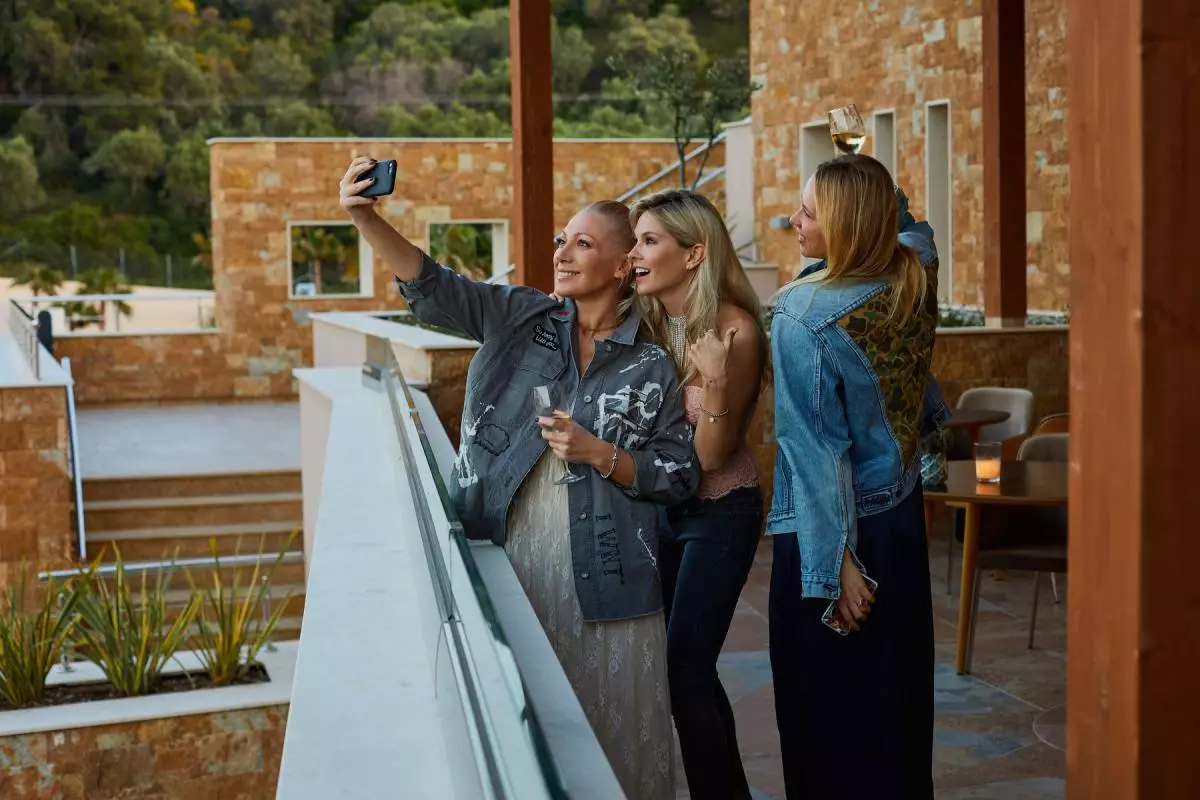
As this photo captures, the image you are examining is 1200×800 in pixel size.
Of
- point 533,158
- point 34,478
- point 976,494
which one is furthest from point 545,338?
point 34,478

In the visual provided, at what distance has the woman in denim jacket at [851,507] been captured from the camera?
253cm

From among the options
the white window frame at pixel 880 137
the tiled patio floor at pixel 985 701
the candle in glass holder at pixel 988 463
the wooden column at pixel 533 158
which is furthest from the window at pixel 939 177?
the candle in glass holder at pixel 988 463

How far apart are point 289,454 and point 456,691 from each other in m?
11.9

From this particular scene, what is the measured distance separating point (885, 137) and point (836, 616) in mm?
13525

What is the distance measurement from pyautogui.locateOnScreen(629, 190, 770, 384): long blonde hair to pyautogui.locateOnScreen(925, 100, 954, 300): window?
11.9m

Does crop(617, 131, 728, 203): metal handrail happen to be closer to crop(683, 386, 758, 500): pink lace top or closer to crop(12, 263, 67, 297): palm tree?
crop(12, 263, 67, 297): palm tree

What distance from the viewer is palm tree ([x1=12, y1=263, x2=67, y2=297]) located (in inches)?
1183

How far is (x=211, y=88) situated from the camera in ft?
121

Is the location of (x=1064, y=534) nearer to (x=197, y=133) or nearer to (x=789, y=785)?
(x=789, y=785)

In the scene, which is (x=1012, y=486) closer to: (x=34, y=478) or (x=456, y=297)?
(x=456, y=297)

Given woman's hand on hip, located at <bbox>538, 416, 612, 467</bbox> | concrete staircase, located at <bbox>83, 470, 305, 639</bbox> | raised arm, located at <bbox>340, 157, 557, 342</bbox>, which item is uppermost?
raised arm, located at <bbox>340, 157, 557, 342</bbox>

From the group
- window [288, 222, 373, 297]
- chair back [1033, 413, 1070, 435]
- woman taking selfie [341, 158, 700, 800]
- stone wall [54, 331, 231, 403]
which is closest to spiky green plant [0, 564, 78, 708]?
chair back [1033, 413, 1070, 435]

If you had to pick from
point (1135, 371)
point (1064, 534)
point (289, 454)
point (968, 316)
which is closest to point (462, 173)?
point (289, 454)

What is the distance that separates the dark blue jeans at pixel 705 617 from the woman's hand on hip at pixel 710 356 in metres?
0.29
